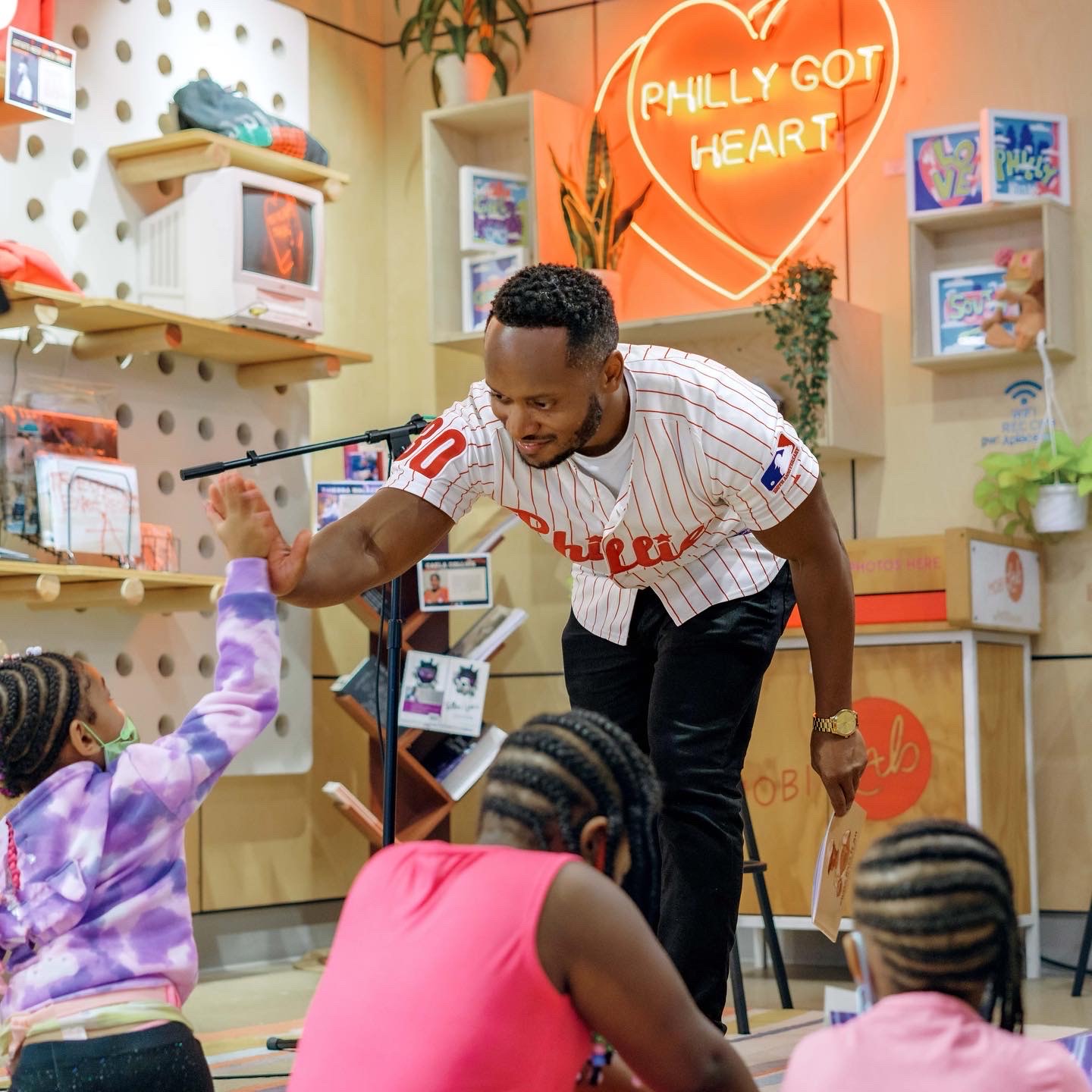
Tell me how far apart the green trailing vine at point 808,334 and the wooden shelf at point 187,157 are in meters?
1.27

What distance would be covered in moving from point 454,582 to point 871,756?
1157 millimetres

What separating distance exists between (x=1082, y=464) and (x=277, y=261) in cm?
200

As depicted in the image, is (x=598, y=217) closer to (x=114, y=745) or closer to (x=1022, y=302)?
(x=1022, y=302)

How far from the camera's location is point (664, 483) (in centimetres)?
213

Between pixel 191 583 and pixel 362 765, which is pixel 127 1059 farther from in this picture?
pixel 362 765

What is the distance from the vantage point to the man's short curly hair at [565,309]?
198 centimetres

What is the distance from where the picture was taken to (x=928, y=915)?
1.21 meters

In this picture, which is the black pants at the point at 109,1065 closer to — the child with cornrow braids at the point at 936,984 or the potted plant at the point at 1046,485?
the child with cornrow braids at the point at 936,984

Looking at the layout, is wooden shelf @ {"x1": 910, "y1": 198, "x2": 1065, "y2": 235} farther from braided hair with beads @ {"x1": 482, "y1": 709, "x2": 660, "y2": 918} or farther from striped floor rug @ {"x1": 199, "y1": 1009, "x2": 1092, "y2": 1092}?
braided hair with beads @ {"x1": 482, "y1": 709, "x2": 660, "y2": 918}

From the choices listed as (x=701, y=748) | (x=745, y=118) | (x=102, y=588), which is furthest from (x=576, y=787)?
(x=745, y=118)

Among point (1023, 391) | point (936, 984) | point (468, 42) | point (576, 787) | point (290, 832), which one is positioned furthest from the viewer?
point (468, 42)

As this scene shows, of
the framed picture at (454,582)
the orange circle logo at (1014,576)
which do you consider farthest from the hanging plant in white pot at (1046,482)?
the framed picture at (454,582)

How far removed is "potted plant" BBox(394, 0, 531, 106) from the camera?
479cm

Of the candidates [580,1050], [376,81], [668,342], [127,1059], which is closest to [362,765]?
[668,342]
